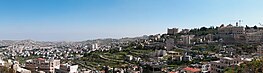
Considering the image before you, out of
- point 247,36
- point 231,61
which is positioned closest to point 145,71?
point 231,61

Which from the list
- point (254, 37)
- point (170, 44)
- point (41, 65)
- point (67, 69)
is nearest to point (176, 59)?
point (67, 69)

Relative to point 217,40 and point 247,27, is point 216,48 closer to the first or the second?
point 217,40

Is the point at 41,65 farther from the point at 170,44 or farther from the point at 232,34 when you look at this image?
the point at 232,34

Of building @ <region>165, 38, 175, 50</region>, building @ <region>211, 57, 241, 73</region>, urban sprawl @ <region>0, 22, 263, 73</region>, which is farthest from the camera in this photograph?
building @ <region>165, 38, 175, 50</region>

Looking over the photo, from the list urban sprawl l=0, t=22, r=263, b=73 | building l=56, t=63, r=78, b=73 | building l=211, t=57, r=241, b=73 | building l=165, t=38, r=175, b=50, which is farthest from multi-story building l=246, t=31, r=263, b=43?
building l=56, t=63, r=78, b=73

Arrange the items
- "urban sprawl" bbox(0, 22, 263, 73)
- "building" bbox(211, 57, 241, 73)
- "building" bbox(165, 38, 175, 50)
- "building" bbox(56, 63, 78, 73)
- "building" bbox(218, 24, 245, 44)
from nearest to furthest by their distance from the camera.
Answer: "building" bbox(211, 57, 241, 73), "urban sprawl" bbox(0, 22, 263, 73), "building" bbox(56, 63, 78, 73), "building" bbox(218, 24, 245, 44), "building" bbox(165, 38, 175, 50)

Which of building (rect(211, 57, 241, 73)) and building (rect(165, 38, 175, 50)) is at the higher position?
building (rect(165, 38, 175, 50))

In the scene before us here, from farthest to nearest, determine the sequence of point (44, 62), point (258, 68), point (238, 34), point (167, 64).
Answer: point (238, 34), point (167, 64), point (44, 62), point (258, 68)

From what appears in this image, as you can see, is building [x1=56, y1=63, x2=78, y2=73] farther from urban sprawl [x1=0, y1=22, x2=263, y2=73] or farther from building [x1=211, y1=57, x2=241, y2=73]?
building [x1=211, y1=57, x2=241, y2=73]

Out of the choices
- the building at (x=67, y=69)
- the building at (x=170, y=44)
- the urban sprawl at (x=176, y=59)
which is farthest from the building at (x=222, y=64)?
the building at (x=170, y=44)
